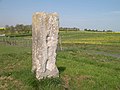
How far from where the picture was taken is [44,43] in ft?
33.9

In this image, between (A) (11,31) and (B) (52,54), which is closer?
(B) (52,54)

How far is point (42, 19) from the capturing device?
10242mm

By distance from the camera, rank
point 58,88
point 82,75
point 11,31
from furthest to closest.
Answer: point 11,31 → point 82,75 → point 58,88

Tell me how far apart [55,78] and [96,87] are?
5.73 ft

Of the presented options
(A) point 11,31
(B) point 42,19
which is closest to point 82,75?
(B) point 42,19

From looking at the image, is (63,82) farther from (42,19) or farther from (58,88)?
(42,19)

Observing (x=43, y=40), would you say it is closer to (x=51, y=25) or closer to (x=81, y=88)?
(x=51, y=25)

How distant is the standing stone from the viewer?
33.7 ft

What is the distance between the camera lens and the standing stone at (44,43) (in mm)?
10258

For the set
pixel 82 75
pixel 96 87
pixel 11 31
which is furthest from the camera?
pixel 11 31

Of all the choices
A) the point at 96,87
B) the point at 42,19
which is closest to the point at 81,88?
the point at 96,87

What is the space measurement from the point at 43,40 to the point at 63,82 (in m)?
1.96

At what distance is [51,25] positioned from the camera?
34.1ft

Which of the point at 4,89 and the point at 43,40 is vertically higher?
the point at 43,40
